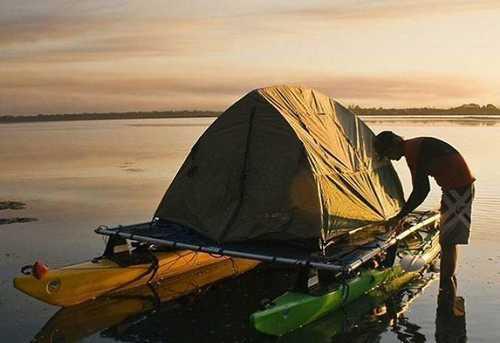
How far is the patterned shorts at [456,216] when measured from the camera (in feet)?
34.5

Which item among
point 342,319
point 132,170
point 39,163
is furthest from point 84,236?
point 39,163

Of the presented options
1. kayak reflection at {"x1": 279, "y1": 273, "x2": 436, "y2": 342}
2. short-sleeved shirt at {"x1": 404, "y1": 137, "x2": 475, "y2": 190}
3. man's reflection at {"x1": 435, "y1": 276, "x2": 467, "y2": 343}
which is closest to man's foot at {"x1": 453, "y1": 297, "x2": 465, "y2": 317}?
man's reflection at {"x1": 435, "y1": 276, "x2": 467, "y2": 343}

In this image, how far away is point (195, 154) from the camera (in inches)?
448

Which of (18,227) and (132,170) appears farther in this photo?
(132,170)

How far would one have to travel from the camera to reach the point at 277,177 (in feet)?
33.9

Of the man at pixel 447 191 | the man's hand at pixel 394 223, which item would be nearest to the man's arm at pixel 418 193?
the man at pixel 447 191

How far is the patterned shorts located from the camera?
10.5 m

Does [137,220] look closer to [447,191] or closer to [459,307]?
[447,191]

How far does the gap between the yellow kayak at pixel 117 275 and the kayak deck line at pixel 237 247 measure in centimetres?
47

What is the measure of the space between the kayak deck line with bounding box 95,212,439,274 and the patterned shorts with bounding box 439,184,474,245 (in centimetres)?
76

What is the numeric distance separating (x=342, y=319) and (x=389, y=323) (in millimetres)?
670

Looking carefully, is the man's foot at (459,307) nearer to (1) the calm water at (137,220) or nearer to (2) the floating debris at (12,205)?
(1) the calm water at (137,220)

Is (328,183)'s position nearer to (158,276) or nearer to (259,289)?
(259,289)

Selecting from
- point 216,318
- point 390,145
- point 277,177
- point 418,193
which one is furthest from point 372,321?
point 390,145
